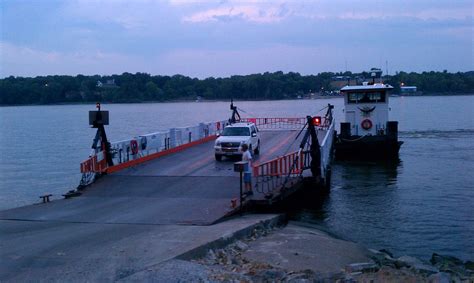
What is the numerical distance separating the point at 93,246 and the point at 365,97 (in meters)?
29.2

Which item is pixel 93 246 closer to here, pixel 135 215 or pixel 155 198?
pixel 135 215

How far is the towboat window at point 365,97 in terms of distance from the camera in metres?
39.1

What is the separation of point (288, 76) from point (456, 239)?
6220 inches

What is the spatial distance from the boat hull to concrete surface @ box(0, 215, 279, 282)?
23.1m

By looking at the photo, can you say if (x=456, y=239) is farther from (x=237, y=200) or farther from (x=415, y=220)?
(x=237, y=200)

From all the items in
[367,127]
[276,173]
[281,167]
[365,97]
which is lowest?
[276,173]

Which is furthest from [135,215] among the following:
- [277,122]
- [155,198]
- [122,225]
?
[277,122]

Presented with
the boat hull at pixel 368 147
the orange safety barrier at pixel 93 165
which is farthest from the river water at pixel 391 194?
the orange safety barrier at pixel 93 165

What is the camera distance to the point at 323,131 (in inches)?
1720

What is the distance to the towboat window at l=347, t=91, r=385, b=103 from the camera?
39.1 meters

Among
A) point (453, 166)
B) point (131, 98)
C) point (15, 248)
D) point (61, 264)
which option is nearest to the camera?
point (61, 264)

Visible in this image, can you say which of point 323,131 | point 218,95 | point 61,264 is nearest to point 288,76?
point 218,95

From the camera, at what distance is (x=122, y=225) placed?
15.3m

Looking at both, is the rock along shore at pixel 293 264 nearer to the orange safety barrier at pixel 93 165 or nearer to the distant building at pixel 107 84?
the orange safety barrier at pixel 93 165
